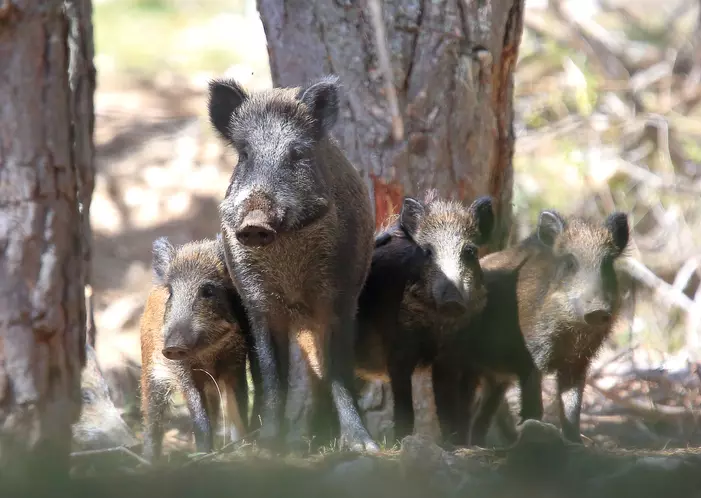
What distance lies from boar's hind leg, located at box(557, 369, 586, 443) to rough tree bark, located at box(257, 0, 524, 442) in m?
1.02

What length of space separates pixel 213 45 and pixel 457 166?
11977mm

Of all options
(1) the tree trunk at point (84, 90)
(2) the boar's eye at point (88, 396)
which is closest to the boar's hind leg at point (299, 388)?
(2) the boar's eye at point (88, 396)

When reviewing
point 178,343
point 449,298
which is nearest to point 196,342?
point 178,343

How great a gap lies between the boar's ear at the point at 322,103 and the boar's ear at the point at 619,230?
1728 mm

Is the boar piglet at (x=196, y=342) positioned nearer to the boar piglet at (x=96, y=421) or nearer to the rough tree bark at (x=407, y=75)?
the boar piglet at (x=96, y=421)

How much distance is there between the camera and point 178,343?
17.1 ft

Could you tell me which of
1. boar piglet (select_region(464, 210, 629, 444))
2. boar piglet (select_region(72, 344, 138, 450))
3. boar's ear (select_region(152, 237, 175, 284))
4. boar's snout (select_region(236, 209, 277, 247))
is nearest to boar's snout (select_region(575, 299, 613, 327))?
boar piglet (select_region(464, 210, 629, 444))

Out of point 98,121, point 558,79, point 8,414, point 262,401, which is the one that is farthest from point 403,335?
point 98,121

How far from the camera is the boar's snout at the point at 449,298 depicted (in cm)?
535

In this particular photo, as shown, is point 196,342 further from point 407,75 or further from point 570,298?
point 407,75

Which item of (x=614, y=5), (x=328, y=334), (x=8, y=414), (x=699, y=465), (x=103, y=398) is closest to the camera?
(x=8, y=414)

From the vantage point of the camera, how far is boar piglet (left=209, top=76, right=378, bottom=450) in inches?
199

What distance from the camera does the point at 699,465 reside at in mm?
3686

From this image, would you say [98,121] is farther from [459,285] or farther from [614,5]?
[459,285]
